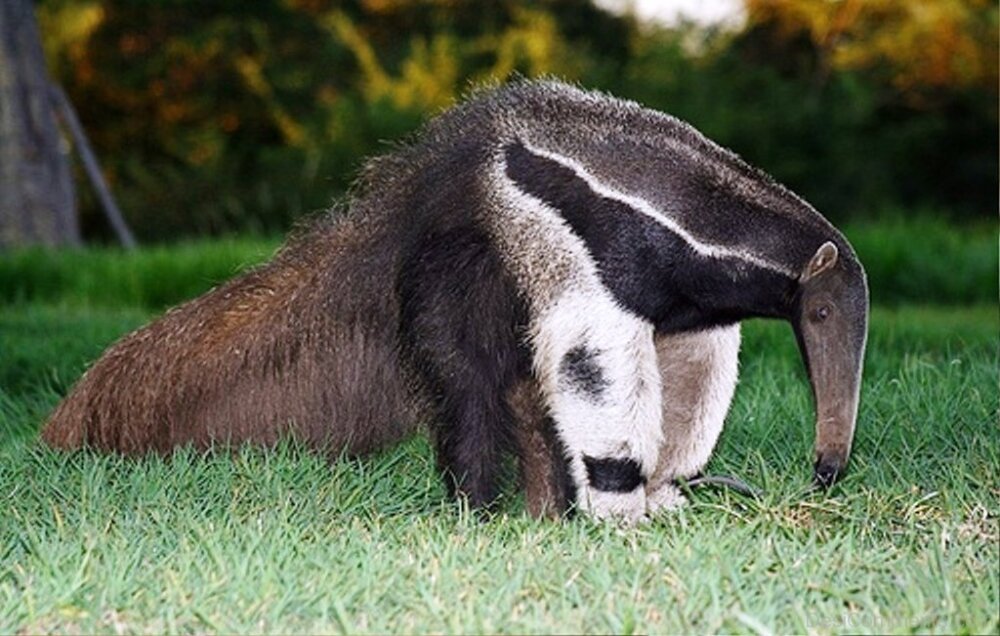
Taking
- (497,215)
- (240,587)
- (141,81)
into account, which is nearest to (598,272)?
(497,215)

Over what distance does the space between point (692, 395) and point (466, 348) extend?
0.78m

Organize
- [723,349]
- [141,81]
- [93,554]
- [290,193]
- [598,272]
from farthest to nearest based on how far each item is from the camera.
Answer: [141,81], [290,193], [723,349], [598,272], [93,554]

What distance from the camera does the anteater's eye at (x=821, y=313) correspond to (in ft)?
16.3

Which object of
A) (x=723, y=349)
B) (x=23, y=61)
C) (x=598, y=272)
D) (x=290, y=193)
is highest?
(x=598, y=272)

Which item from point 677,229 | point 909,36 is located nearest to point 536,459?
point 677,229

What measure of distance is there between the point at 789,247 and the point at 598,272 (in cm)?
57

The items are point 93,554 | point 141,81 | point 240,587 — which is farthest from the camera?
point 141,81

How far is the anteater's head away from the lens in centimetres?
495

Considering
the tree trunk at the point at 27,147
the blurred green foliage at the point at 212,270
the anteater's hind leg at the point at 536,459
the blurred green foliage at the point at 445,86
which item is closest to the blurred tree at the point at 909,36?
the blurred green foliage at the point at 445,86

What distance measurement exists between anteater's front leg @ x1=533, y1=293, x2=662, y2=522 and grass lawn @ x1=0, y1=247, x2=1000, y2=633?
152mm

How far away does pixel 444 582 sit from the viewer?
4.16 metres

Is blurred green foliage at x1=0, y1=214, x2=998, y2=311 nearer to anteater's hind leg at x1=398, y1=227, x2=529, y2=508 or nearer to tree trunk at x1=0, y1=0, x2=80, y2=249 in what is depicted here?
tree trunk at x1=0, y1=0, x2=80, y2=249

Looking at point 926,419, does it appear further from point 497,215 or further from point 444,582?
point 444,582

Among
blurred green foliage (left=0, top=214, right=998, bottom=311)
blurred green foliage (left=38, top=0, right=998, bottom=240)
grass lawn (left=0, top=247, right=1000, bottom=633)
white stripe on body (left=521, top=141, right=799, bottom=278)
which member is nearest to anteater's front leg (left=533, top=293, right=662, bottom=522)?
grass lawn (left=0, top=247, right=1000, bottom=633)
